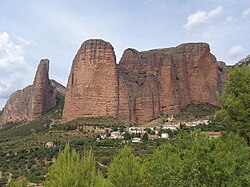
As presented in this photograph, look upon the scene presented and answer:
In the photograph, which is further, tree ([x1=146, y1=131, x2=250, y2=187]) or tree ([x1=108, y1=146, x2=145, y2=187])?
tree ([x1=108, y1=146, x2=145, y2=187])

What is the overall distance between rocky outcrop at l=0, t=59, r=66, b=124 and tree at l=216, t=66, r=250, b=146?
105526 millimetres

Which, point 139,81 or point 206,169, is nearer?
point 206,169

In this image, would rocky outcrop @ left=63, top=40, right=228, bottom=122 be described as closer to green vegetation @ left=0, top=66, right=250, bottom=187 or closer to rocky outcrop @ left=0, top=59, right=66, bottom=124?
rocky outcrop @ left=0, top=59, right=66, bottom=124

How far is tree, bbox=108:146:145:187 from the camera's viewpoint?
73.2ft

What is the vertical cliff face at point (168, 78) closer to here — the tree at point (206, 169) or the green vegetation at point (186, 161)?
the green vegetation at point (186, 161)

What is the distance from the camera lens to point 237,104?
1966 cm

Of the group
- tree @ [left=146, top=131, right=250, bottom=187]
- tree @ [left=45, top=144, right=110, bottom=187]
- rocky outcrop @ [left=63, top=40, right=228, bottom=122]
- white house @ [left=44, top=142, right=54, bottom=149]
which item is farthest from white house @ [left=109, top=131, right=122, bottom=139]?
tree @ [left=146, top=131, right=250, bottom=187]

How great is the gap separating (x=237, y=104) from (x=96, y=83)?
266 ft

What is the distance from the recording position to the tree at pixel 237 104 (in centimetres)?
1948

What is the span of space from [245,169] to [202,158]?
183 centimetres

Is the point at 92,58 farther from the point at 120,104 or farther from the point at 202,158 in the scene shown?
the point at 202,158

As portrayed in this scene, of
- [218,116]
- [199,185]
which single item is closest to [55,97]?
[218,116]

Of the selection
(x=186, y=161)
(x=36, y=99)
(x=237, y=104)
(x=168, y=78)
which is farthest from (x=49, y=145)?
(x=186, y=161)

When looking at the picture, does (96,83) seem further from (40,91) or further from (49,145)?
(49,145)
